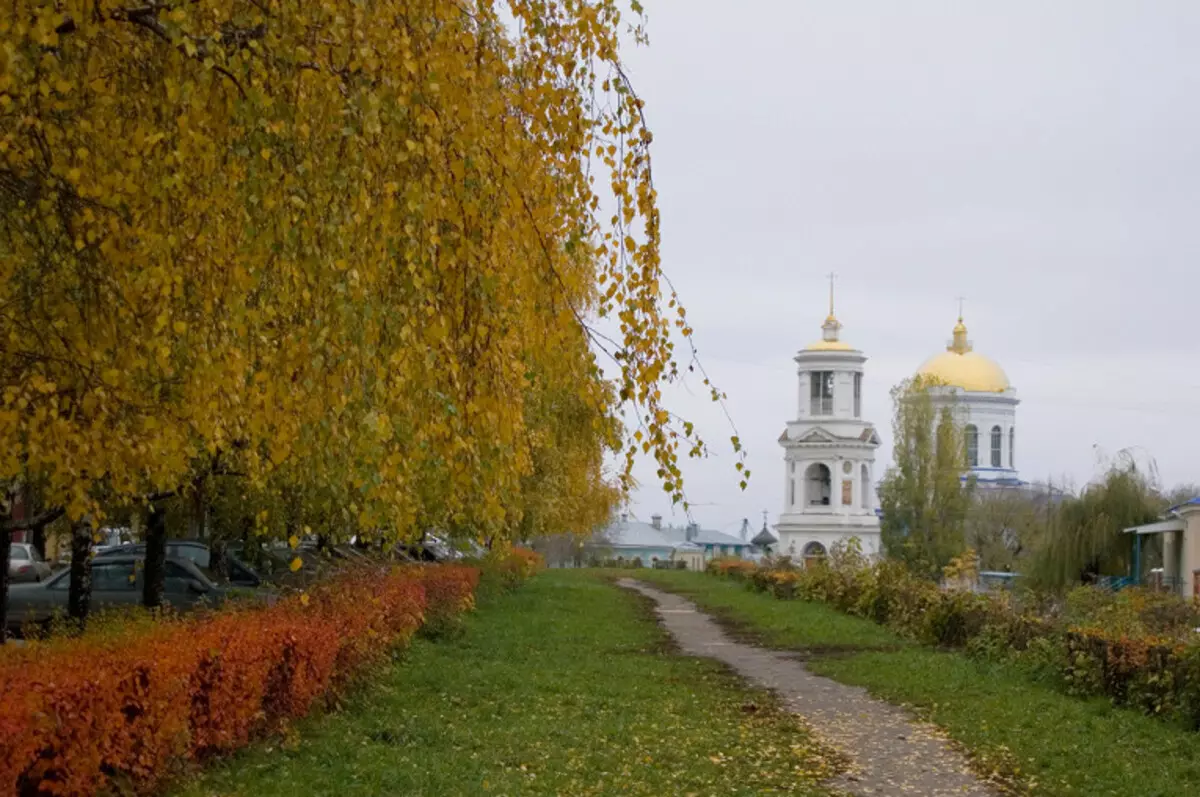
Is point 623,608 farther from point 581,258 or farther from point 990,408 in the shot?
point 990,408

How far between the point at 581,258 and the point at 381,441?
1.39 meters

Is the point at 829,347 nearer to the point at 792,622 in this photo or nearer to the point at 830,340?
the point at 830,340

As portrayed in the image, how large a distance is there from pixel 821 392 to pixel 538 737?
3071 inches

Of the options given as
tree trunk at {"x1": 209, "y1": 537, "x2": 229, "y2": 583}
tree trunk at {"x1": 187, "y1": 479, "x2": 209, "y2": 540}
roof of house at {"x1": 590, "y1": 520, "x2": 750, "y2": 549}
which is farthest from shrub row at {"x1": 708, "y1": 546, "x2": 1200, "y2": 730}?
roof of house at {"x1": 590, "y1": 520, "x2": 750, "y2": 549}

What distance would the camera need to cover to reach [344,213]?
506 centimetres

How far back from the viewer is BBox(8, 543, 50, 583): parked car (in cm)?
3130

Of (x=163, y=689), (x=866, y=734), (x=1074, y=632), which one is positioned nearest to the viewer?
(x=163, y=689)

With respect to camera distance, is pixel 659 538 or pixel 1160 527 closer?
pixel 1160 527

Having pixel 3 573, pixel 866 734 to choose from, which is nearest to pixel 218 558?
pixel 3 573

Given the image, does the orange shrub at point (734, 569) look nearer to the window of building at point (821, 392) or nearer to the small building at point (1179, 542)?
the small building at point (1179, 542)

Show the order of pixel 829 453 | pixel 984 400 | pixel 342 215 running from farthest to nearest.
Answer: pixel 984 400 → pixel 829 453 → pixel 342 215

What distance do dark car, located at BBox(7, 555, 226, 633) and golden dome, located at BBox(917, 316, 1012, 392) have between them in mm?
77536

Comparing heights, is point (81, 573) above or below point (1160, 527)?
below

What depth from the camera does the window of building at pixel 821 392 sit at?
88500 mm
